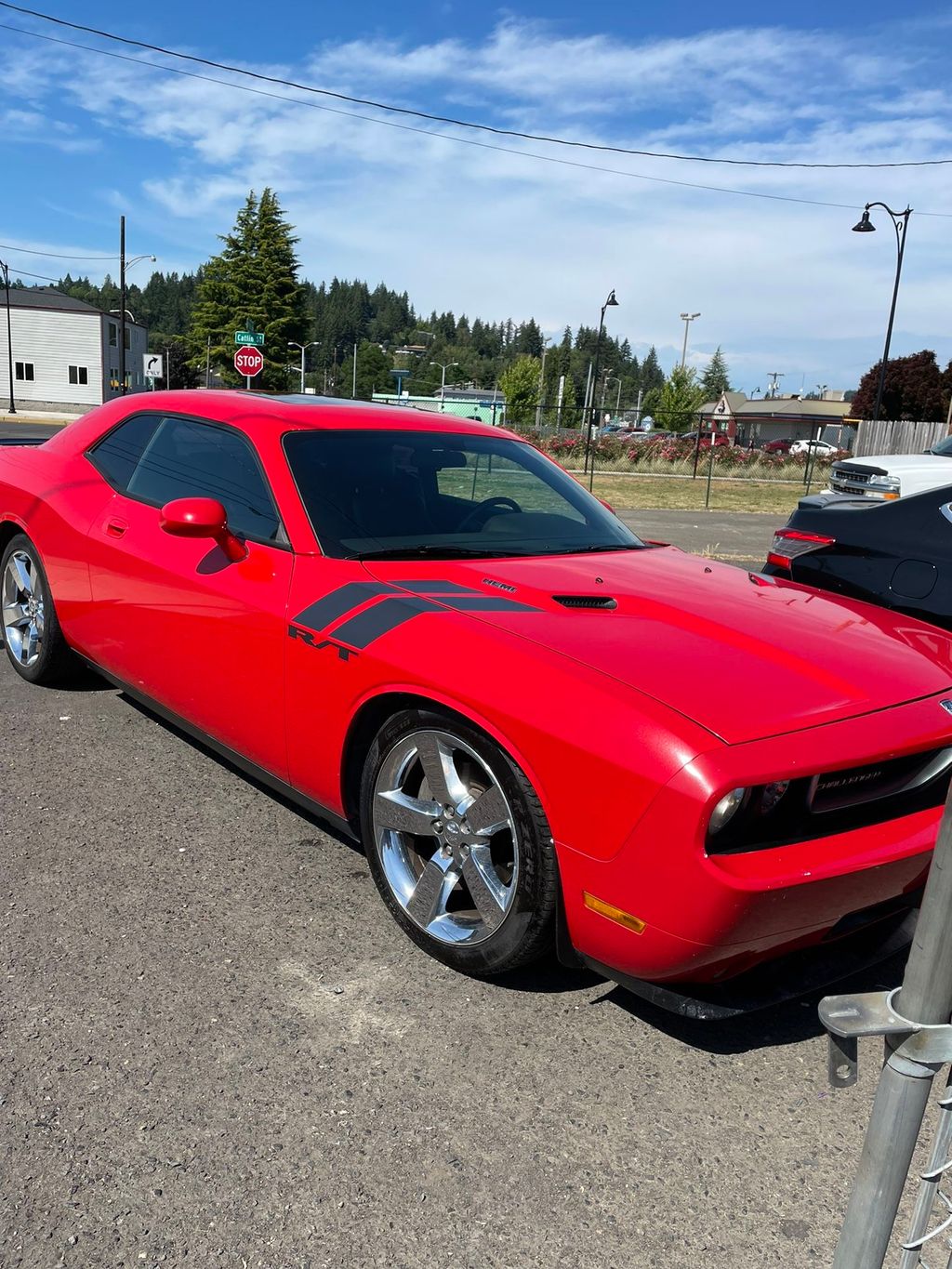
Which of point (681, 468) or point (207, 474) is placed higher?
point (207, 474)

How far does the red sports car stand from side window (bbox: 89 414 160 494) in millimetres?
24

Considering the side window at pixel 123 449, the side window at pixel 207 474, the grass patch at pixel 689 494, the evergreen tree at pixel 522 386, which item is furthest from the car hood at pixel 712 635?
the evergreen tree at pixel 522 386

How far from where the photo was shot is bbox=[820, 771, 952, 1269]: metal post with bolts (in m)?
1.09

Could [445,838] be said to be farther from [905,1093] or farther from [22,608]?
[22,608]

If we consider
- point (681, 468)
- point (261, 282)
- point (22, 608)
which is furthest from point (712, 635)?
point (261, 282)

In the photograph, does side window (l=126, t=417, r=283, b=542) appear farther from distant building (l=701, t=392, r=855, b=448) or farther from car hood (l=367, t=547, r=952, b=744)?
distant building (l=701, t=392, r=855, b=448)

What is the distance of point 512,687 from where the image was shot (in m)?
2.40

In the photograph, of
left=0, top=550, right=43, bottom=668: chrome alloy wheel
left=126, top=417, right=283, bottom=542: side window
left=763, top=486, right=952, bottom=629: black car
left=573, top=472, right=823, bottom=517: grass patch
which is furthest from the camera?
left=573, top=472, right=823, bottom=517: grass patch

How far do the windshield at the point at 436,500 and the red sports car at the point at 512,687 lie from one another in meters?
0.01

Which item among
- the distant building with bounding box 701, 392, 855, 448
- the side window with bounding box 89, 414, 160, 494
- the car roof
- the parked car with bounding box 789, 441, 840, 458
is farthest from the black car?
the distant building with bounding box 701, 392, 855, 448

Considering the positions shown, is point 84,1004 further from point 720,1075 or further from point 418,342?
point 418,342

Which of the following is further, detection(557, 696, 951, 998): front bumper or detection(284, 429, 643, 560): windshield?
detection(284, 429, 643, 560): windshield

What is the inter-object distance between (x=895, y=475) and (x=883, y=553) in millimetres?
4985

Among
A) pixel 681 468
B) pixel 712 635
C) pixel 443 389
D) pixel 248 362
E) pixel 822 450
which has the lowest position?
pixel 681 468
